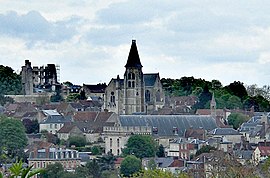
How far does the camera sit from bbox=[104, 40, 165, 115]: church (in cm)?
8994

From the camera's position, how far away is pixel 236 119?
85.4 m

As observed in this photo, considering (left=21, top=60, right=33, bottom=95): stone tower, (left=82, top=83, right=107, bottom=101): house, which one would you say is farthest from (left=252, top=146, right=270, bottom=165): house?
(left=82, top=83, right=107, bottom=101): house

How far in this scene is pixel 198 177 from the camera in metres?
47.1

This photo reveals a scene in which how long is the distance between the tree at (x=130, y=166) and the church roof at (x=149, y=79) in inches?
1303

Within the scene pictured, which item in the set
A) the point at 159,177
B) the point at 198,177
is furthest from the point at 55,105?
the point at 159,177

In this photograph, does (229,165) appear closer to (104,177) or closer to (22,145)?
(104,177)

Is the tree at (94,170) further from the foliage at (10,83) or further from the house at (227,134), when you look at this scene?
the foliage at (10,83)

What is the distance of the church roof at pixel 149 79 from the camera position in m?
95.2

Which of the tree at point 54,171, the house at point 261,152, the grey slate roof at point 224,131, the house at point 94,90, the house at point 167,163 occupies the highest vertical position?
the house at point 94,90

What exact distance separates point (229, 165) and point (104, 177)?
15.8 meters

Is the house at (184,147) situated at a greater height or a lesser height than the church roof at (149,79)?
lesser

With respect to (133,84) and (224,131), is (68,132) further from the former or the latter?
(133,84)

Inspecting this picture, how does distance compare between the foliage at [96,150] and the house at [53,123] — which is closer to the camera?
the foliage at [96,150]

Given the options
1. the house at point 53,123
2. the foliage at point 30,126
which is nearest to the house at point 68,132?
the house at point 53,123
